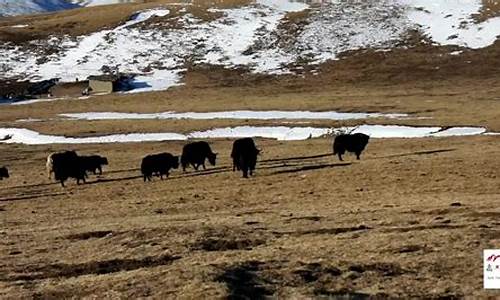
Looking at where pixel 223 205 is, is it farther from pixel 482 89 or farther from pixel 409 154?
pixel 482 89

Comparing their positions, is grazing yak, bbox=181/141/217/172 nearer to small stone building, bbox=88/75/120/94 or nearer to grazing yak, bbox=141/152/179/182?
grazing yak, bbox=141/152/179/182

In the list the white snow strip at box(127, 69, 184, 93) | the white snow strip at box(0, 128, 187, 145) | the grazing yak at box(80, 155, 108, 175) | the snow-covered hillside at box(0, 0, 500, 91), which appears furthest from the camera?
the snow-covered hillside at box(0, 0, 500, 91)

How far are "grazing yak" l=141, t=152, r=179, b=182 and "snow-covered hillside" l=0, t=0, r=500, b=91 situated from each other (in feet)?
210

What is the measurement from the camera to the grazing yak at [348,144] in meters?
34.7

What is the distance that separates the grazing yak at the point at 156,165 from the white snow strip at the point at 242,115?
1125 inches

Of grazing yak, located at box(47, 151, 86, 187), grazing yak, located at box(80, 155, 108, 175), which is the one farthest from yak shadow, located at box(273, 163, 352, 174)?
grazing yak, located at box(80, 155, 108, 175)

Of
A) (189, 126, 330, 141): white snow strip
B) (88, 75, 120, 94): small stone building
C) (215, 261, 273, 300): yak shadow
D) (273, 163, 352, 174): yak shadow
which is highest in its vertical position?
(88, 75, 120, 94): small stone building

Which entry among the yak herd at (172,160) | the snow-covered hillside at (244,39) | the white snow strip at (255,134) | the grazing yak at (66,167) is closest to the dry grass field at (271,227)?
the grazing yak at (66,167)

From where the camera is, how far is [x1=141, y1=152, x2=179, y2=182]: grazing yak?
A: 32.4 meters

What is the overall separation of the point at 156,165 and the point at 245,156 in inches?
165

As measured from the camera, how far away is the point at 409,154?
34250mm

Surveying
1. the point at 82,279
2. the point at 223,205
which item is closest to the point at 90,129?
the point at 223,205

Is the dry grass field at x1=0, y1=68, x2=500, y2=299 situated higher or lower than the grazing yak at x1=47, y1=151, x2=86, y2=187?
lower

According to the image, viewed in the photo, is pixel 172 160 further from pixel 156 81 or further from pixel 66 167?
pixel 156 81
